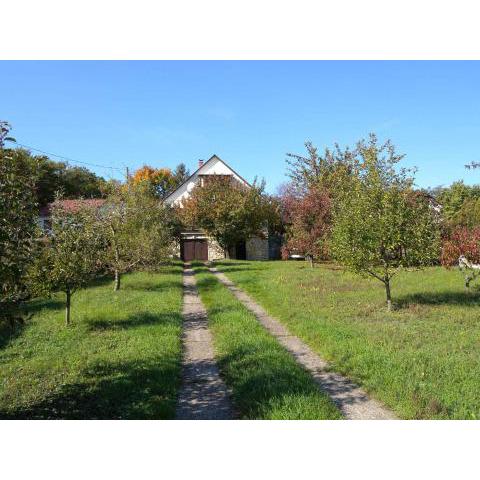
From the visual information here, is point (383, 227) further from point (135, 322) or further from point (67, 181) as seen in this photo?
point (67, 181)

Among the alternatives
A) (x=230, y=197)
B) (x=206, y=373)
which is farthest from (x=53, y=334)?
(x=230, y=197)

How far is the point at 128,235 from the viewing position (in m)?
19.6

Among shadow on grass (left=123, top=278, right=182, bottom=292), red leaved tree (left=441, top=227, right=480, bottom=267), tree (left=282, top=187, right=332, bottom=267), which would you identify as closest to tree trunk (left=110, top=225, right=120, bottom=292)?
shadow on grass (left=123, top=278, right=182, bottom=292)

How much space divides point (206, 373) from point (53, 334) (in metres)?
5.13

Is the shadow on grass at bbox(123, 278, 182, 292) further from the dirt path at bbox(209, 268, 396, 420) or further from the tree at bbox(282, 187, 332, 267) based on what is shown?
the tree at bbox(282, 187, 332, 267)

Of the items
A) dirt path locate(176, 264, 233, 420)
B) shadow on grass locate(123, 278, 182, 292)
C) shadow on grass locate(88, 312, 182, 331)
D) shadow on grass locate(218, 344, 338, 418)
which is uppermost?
shadow on grass locate(123, 278, 182, 292)

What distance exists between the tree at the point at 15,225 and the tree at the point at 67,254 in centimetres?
489

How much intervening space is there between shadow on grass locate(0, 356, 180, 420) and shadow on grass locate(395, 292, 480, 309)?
8354 mm

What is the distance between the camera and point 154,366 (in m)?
7.65

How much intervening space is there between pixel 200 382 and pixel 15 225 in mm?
3668

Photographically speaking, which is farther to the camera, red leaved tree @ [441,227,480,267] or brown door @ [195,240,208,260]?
brown door @ [195,240,208,260]

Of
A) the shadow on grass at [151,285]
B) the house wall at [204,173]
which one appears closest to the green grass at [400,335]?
the shadow on grass at [151,285]

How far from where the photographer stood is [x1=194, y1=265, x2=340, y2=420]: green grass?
5.41 m

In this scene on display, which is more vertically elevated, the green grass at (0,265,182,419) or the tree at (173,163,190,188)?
the tree at (173,163,190,188)
